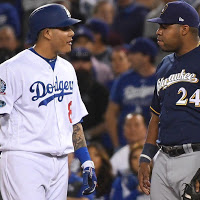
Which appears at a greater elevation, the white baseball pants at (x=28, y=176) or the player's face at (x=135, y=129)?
the white baseball pants at (x=28, y=176)

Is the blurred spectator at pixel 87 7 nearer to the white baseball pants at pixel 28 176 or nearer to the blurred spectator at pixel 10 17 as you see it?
the blurred spectator at pixel 10 17

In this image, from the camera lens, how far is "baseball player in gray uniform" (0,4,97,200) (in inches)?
189

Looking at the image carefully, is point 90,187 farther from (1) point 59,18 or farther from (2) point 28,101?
(1) point 59,18

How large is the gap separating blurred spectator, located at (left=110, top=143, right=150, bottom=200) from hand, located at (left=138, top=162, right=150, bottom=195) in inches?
72.9

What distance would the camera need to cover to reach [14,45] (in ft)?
31.4

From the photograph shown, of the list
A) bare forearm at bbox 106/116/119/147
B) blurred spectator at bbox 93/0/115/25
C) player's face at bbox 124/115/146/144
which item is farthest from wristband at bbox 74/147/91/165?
blurred spectator at bbox 93/0/115/25

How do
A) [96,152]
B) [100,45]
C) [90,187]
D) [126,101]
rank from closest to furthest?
1. [90,187]
2. [96,152]
3. [126,101]
4. [100,45]

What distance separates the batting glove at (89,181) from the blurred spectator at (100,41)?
4393 millimetres

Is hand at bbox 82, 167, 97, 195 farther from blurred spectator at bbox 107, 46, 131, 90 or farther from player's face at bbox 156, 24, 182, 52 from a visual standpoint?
blurred spectator at bbox 107, 46, 131, 90

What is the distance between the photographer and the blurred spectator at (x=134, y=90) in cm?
802

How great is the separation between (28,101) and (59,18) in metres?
0.71

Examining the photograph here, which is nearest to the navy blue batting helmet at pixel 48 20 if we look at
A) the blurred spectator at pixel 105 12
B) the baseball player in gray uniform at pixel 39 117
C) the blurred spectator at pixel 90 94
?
the baseball player in gray uniform at pixel 39 117

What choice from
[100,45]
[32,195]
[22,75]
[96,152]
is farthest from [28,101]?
[100,45]

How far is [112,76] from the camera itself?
9094 millimetres
